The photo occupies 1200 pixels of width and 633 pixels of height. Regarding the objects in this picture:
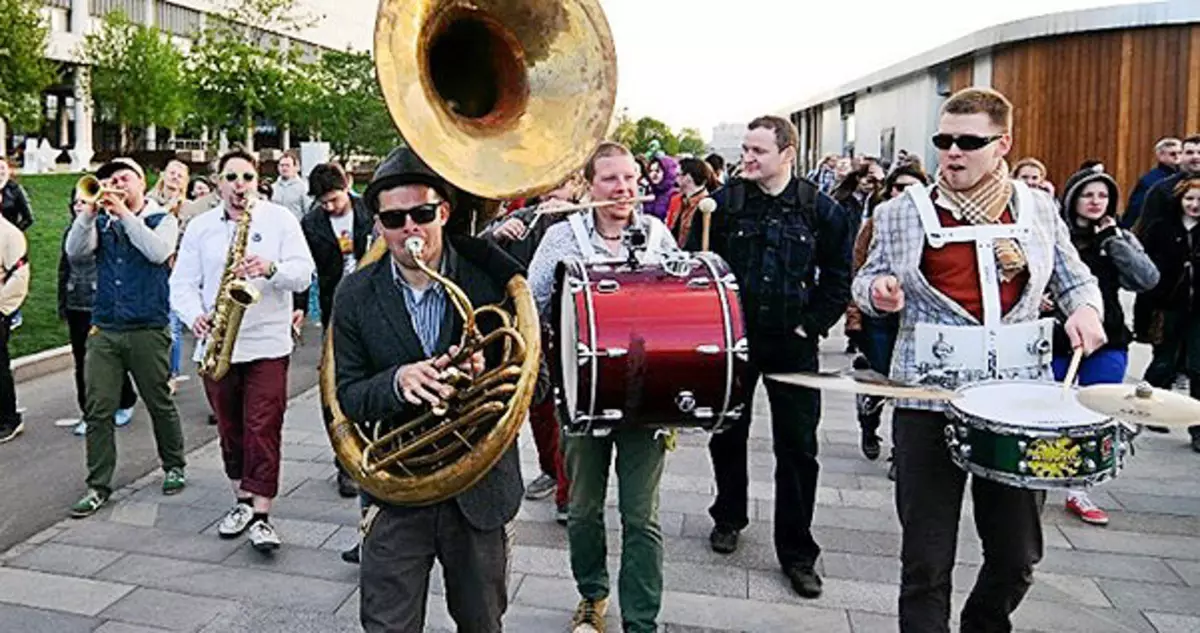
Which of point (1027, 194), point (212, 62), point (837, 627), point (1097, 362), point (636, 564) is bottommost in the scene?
point (837, 627)

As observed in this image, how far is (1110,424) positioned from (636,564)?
1.66 meters

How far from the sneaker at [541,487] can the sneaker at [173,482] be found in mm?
1925

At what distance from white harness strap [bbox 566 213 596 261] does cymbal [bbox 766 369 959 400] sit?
44.4 inches

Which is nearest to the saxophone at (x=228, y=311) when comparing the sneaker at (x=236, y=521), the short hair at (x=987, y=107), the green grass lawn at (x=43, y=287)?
the sneaker at (x=236, y=521)

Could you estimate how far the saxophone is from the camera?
467cm

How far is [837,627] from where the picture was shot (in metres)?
4.05

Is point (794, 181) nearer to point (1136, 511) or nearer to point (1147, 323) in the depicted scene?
point (1136, 511)

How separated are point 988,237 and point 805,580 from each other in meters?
1.81

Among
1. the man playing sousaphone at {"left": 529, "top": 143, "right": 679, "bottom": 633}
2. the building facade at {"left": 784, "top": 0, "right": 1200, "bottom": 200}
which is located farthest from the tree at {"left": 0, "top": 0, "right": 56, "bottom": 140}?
the man playing sousaphone at {"left": 529, "top": 143, "right": 679, "bottom": 633}

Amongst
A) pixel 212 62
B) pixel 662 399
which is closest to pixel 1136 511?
pixel 662 399

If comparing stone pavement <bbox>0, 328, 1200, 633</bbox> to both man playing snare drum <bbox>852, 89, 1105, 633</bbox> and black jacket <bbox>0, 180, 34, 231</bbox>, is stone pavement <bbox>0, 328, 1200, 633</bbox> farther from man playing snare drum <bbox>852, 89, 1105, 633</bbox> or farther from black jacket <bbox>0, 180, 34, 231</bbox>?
black jacket <bbox>0, 180, 34, 231</bbox>

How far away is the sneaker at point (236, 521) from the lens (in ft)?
16.3

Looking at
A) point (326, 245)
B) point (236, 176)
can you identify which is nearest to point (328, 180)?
point (326, 245)

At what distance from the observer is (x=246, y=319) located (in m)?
4.95
